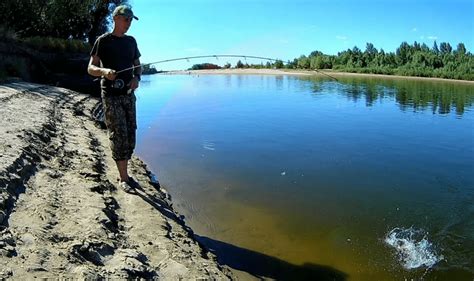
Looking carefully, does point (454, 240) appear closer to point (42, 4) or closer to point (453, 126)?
point (453, 126)

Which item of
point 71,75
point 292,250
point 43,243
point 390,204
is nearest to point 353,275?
point 292,250

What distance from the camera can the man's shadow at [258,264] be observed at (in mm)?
5891

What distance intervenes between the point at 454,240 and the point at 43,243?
19.6 feet

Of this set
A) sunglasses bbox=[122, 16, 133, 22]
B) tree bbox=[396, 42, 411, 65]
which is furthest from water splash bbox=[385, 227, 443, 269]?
tree bbox=[396, 42, 411, 65]

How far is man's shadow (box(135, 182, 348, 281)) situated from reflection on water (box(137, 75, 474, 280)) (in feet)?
0.10

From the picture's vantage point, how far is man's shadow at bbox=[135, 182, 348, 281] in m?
5.89

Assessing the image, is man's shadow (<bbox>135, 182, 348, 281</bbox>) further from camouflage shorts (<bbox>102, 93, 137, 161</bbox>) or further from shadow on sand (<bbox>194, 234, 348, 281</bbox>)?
camouflage shorts (<bbox>102, 93, 137, 161</bbox>)

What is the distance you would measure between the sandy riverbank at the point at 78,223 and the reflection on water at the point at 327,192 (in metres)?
1.19

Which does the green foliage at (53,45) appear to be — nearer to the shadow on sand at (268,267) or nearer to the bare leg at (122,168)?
the bare leg at (122,168)

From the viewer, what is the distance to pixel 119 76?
6176 millimetres

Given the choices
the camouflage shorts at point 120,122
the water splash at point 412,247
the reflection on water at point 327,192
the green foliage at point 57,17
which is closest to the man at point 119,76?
the camouflage shorts at point 120,122

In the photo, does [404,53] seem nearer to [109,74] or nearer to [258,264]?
[258,264]

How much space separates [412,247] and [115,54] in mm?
5120

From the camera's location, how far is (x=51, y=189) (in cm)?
561
